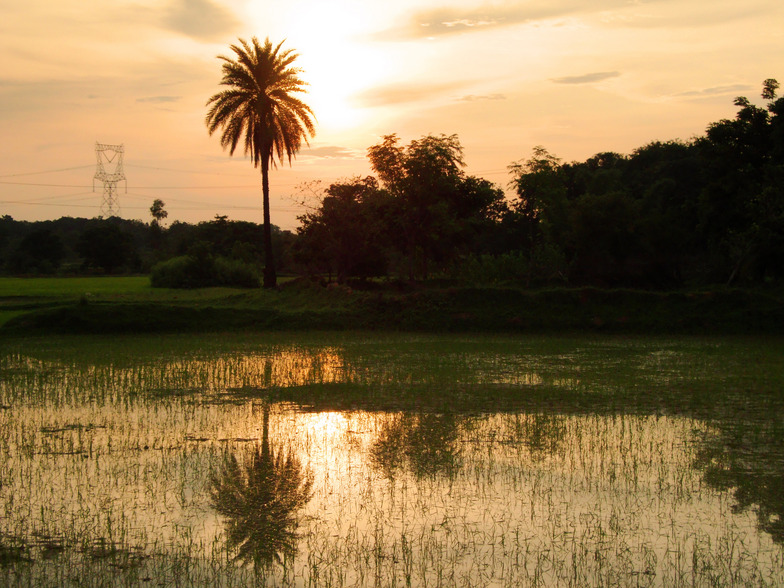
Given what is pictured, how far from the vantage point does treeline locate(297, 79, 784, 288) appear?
1216 inches

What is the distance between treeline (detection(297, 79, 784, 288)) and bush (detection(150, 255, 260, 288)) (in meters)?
7.44

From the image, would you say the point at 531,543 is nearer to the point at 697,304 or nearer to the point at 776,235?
the point at 697,304

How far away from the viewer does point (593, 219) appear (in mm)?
34625

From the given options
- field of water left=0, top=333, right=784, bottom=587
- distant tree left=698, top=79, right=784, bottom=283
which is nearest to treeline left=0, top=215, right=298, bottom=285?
distant tree left=698, top=79, right=784, bottom=283

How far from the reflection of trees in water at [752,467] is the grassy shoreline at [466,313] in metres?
15.5

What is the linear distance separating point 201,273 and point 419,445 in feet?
122

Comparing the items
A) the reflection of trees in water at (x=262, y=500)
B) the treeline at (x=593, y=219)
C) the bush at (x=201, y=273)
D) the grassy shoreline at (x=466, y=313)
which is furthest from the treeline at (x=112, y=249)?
the reflection of trees in water at (x=262, y=500)

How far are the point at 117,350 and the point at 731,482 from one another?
54.4 ft

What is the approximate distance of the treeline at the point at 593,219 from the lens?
30.9m

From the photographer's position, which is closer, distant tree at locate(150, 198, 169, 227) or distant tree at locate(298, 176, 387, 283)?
distant tree at locate(298, 176, 387, 283)

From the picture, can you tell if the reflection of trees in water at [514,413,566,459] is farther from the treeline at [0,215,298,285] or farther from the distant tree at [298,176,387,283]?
the treeline at [0,215,298,285]

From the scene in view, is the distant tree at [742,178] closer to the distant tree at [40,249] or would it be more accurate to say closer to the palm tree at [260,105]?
the palm tree at [260,105]

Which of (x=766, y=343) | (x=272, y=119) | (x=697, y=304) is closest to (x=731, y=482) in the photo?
(x=766, y=343)

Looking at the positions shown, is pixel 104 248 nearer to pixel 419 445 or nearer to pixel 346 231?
pixel 346 231
